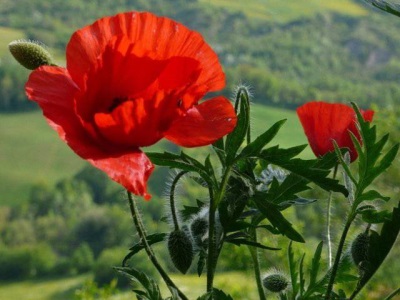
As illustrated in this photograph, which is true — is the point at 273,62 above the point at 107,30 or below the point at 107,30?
below

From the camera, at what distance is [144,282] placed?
455 millimetres

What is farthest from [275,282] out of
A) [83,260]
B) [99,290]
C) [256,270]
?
[83,260]

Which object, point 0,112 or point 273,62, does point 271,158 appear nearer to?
point 0,112

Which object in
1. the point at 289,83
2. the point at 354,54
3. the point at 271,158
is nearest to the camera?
the point at 271,158

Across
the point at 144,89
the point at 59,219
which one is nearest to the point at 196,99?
the point at 144,89

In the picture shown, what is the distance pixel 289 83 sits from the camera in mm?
22609

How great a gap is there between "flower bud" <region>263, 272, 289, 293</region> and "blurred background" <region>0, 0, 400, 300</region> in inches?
289

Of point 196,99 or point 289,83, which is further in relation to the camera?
point 289,83

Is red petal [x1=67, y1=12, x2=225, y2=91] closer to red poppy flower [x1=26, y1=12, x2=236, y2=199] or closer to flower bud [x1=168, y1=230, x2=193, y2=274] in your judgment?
red poppy flower [x1=26, y1=12, x2=236, y2=199]

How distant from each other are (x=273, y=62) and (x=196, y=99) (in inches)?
981

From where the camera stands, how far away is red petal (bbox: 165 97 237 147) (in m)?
0.40

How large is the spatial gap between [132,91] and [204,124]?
0.17ft

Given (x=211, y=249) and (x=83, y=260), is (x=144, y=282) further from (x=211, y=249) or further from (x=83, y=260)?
(x=83, y=260)

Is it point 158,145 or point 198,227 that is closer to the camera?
point 198,227
